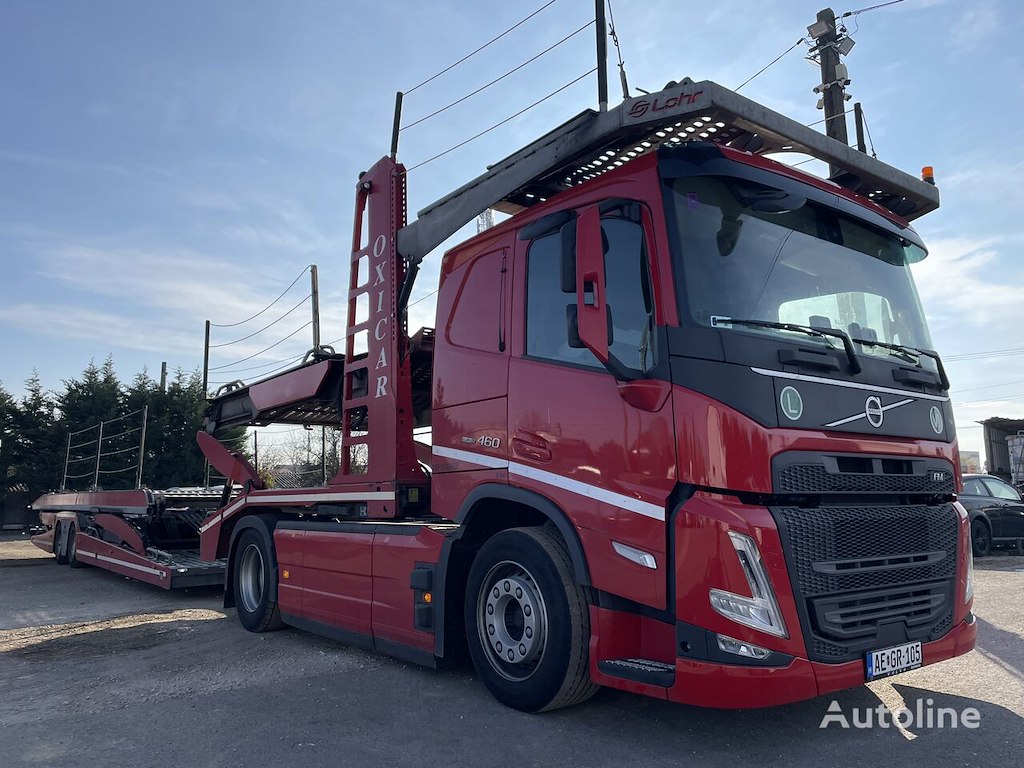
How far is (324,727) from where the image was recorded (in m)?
4.47

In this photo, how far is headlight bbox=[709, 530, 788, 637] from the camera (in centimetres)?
364

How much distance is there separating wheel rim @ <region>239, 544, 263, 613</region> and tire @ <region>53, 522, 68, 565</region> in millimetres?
8223

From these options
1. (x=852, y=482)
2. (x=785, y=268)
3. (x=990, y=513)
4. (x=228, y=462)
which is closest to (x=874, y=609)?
(x=852, y=482)

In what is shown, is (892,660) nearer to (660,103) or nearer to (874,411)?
(874,411)

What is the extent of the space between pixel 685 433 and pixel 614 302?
0.86 metres

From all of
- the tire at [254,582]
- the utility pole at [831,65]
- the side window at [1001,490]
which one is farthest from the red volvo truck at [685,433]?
the side window at [1001,490]

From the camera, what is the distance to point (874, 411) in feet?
13.8

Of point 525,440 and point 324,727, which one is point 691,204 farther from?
point 324,727

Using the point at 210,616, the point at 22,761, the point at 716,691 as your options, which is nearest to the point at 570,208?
the point at 716,691

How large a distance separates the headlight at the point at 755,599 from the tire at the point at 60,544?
14.3 m

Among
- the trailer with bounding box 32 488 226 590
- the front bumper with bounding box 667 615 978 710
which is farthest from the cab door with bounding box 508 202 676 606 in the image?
the trailer with bounding box 32 488 226 590

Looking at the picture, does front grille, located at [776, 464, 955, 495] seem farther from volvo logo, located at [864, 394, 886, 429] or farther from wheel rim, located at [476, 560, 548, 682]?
wheel rim, located at [476, 560, 548, 682]

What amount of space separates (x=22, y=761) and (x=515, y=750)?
8.11ft

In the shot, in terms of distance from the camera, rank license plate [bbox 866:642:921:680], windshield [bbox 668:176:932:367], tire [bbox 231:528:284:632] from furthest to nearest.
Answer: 1. tire [bbox 231:528:284:632]
2. windshield [bbox 668:176:932:367]
3. license plate [bbox 866:642:921:680]
